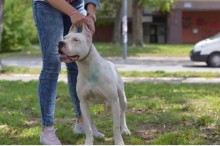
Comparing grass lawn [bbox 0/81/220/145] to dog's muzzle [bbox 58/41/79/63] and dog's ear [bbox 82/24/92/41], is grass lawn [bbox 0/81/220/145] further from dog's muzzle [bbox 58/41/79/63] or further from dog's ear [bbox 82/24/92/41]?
dog's ear [bbox 82/24/92/41]

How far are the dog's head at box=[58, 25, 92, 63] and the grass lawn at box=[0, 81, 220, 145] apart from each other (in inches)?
42.8

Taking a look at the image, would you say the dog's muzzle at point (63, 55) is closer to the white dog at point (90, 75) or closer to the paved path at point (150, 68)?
the white dog at point (90, 75)

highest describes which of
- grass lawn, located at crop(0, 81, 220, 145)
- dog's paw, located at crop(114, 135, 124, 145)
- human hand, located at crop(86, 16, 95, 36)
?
human hand, located at crop(86, 16, 95, 36)

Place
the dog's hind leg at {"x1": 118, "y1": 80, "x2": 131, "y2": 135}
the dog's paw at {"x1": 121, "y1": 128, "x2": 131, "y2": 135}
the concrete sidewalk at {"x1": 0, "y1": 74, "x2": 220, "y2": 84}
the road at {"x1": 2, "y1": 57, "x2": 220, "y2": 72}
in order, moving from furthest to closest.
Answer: the road at {"x1": 2, "y1": 57, "x2": 220, "y2": 72} < the concrete sidewalk at {"x1": 0, "y1": 74, "x2": 220, "y2": 84} < the dog's paw at {"x1": 121, "y1": 128, "x2": 131, "y2": 135} < the dog's hind leg at {"x1": 118, "y1": 80, "x2": 131, "y2": 135}

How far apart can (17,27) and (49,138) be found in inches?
1036

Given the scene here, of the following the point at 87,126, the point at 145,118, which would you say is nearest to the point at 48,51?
the point at 87,126

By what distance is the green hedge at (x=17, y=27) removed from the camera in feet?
97.2

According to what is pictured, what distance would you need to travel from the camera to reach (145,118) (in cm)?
618

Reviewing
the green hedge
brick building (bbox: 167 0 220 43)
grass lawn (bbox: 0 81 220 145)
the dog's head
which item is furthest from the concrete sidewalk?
brick building (bbox: 167 0 220 43)

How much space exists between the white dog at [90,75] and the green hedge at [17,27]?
1000 inches

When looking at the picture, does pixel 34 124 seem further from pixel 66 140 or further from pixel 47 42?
pixel 47 42

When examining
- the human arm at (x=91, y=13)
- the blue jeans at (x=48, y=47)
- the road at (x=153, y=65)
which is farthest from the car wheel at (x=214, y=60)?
the blue jeans at (x=48, y=47)

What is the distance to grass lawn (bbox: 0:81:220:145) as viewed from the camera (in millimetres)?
4988

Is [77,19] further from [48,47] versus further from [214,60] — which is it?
[214,60]
